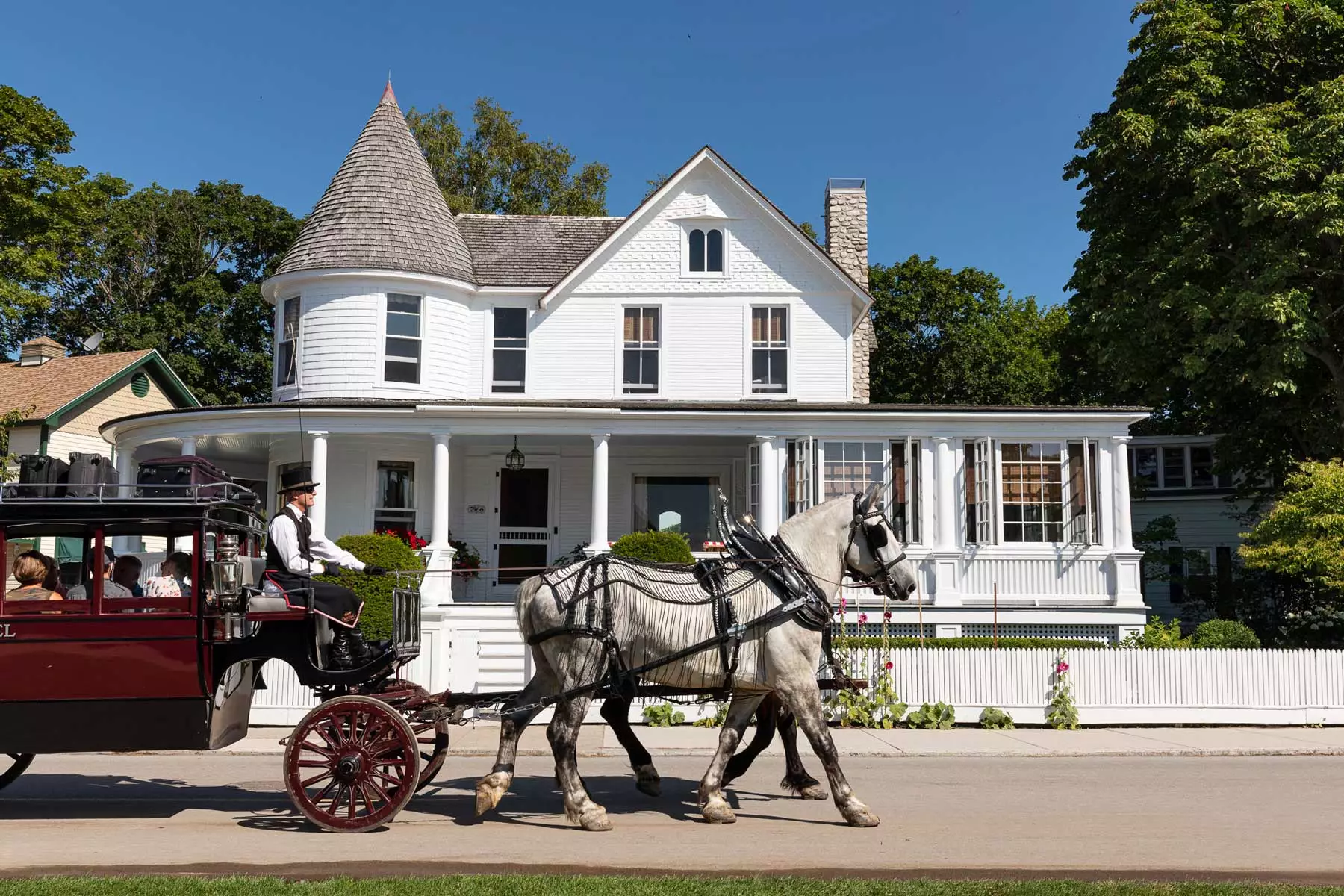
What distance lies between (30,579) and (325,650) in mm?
2129

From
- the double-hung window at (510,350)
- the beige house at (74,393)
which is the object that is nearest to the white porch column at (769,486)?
the double-hung window at (510,350)

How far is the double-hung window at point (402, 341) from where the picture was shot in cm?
2223

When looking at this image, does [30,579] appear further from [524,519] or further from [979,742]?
[524,519]

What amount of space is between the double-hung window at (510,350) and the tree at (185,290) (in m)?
20.4

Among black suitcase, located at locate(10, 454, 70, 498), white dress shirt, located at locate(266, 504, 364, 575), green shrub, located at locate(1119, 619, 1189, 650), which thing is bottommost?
green shrub, located at locate(1119, 619, 1189, 650)

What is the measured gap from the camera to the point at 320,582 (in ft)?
27.4

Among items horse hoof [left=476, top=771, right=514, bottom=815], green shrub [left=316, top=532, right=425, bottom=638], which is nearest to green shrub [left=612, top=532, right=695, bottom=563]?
green shrub [left=316, top=532, right=425, bottom=638]

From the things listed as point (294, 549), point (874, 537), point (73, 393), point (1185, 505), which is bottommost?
point (294, 549)

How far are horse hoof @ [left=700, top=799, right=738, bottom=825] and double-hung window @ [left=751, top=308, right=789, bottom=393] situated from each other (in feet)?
51.1

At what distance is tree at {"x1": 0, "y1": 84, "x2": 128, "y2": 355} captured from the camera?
2441cm

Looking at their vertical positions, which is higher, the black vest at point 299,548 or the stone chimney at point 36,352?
the stone chimney at point 36,352

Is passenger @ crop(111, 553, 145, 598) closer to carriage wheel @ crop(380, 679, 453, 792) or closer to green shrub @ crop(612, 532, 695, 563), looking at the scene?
carriage wheel @ crop(380, 679, 453, 792)

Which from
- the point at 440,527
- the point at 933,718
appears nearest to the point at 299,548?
the point at 933,718

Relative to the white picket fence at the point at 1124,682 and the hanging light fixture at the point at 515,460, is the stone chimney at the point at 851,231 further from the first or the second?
the white picket fence at the point at 1124,682
